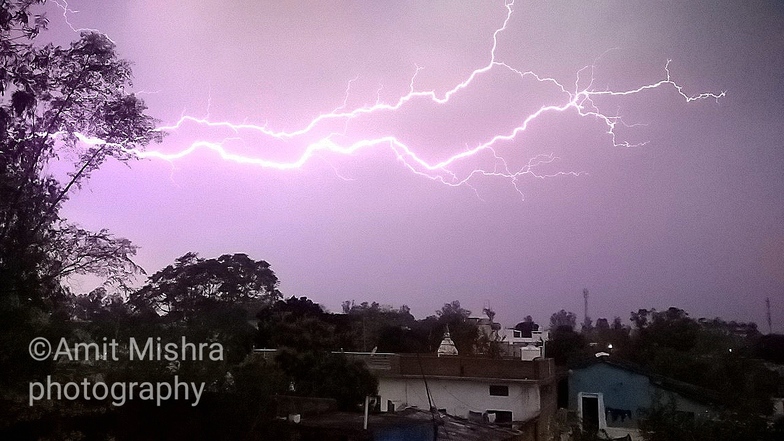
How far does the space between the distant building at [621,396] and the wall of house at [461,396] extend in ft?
1.96

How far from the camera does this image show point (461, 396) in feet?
30.3

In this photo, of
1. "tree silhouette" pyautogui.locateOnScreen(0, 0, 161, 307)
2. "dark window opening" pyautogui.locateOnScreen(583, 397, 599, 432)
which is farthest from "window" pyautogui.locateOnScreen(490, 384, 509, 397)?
"tree silhouette" pyautogui.locateOnScreen(0, 0, 161, 307)

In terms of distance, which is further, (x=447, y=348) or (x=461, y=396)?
(x=447, y=348)

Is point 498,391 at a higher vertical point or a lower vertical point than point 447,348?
lower

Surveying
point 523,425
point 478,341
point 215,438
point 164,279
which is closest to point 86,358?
point 215,438

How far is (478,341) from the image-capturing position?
1101cm

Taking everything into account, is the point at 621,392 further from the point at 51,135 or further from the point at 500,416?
the point at 51,135

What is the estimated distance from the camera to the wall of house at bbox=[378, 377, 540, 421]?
8930 mm

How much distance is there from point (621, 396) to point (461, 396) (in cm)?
215

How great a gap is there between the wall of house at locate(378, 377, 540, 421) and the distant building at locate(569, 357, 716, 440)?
597 millimetres

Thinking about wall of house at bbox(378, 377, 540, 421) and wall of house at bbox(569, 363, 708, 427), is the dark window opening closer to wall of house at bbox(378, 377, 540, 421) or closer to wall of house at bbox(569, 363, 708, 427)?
wall of house at bbox(569, 363, 708, 427)

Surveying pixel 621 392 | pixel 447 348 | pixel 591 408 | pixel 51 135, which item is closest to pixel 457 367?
pixel 447 348

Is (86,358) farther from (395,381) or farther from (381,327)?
(381,327)

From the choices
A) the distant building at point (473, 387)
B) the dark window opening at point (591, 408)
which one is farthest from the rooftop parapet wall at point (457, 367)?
the dark window opening at point (591, 408)
